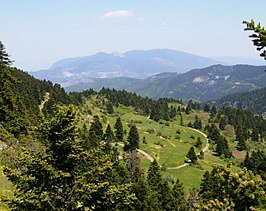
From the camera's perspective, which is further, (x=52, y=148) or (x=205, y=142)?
(x=205, y=142)

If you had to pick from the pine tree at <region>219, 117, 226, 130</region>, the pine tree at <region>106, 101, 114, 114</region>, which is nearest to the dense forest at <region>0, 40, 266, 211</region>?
the pine tree at <region>106, 101, 114, 114</region>

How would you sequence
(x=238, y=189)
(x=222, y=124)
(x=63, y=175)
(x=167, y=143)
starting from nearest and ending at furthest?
(x=238, y=189)
(x=63, y=175)
(x=167, y=143)
(x=222, y=124)

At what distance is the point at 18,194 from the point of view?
16.1 m

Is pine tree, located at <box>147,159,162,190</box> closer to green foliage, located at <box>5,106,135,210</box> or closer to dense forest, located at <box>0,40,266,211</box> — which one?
dense forest, located at <box>0,40,266,211</box>

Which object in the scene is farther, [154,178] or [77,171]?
[154,178]

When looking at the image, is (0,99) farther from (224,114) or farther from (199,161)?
(224,114)

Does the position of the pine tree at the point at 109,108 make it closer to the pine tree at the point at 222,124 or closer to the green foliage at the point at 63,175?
the pine tree at the point at 222,124

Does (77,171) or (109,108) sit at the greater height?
(77,171)

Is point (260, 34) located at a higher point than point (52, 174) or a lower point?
higher

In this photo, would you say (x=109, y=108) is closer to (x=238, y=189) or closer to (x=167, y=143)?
(x=167, y=143)

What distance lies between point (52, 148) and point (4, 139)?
76.2ft

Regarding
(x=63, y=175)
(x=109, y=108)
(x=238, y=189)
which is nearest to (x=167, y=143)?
(x=109, y=108)

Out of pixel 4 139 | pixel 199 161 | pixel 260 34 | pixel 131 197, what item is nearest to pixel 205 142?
pixel 199 161

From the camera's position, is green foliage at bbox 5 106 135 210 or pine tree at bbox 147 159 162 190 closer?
green foliage at bbox 5 106 135 210
